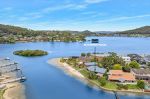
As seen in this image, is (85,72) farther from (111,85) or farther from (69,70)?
(111,85)

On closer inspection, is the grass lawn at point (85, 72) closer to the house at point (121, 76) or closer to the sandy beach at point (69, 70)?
the sandy beach at point (69, 70)

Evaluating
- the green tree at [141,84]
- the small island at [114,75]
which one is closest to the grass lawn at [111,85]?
the small island at [114,75]

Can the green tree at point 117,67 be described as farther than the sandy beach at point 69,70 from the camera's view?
Yes

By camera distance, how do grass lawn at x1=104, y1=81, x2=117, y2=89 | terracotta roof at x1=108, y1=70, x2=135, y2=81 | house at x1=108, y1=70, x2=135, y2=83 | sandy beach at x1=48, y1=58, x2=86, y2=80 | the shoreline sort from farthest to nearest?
sandy beach at x1=48, y1=58, x2=86, y2=80 < terracotta roof at x1=108, y1=70, x2=135, y2=81 < house at x1=108, y1=70, x2=135, y2=83 < grass lawn at x1=104, y1=81, x2=117, y2=89 < the shoreline

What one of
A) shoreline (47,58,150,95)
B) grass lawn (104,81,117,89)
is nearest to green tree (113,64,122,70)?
shoreline (47,58,150,95)

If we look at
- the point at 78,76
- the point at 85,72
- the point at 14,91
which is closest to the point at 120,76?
the point at 78,76

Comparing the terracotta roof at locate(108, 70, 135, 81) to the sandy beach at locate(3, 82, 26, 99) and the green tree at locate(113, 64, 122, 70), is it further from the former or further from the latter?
the sandy beach at locate(3, 82, 26, 99)
